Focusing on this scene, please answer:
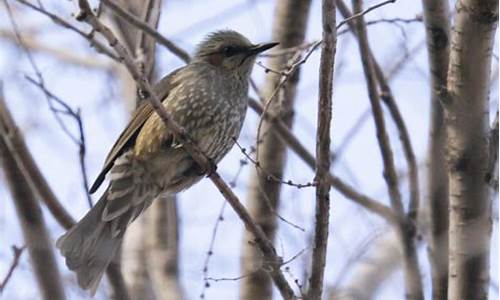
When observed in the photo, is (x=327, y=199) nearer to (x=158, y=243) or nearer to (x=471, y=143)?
(x=471, y=143)

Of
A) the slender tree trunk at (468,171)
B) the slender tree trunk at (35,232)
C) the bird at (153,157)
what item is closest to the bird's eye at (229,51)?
the bird at (153,157)

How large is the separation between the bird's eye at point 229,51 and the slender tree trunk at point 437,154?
118 cm

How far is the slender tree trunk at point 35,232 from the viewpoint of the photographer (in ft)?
12.2

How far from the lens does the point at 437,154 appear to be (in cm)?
421

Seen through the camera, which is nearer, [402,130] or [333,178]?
[402,130]

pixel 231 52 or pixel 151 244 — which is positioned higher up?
pixel 231 52

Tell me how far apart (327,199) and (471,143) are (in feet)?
1.74

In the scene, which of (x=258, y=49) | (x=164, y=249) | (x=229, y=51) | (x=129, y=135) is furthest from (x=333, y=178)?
(x=164, y=249)

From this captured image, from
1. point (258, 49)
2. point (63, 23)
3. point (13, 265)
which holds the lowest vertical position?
point (13, 265)

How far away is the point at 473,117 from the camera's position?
312 cm

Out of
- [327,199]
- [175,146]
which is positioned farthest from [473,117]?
[175,146]

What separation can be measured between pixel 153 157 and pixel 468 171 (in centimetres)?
181

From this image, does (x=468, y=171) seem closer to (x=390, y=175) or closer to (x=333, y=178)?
(x=390, y=175)

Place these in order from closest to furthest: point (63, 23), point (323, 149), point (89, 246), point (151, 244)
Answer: point (323, 149)
point (63, 23)
point (89, 246)
point (151, 244)
